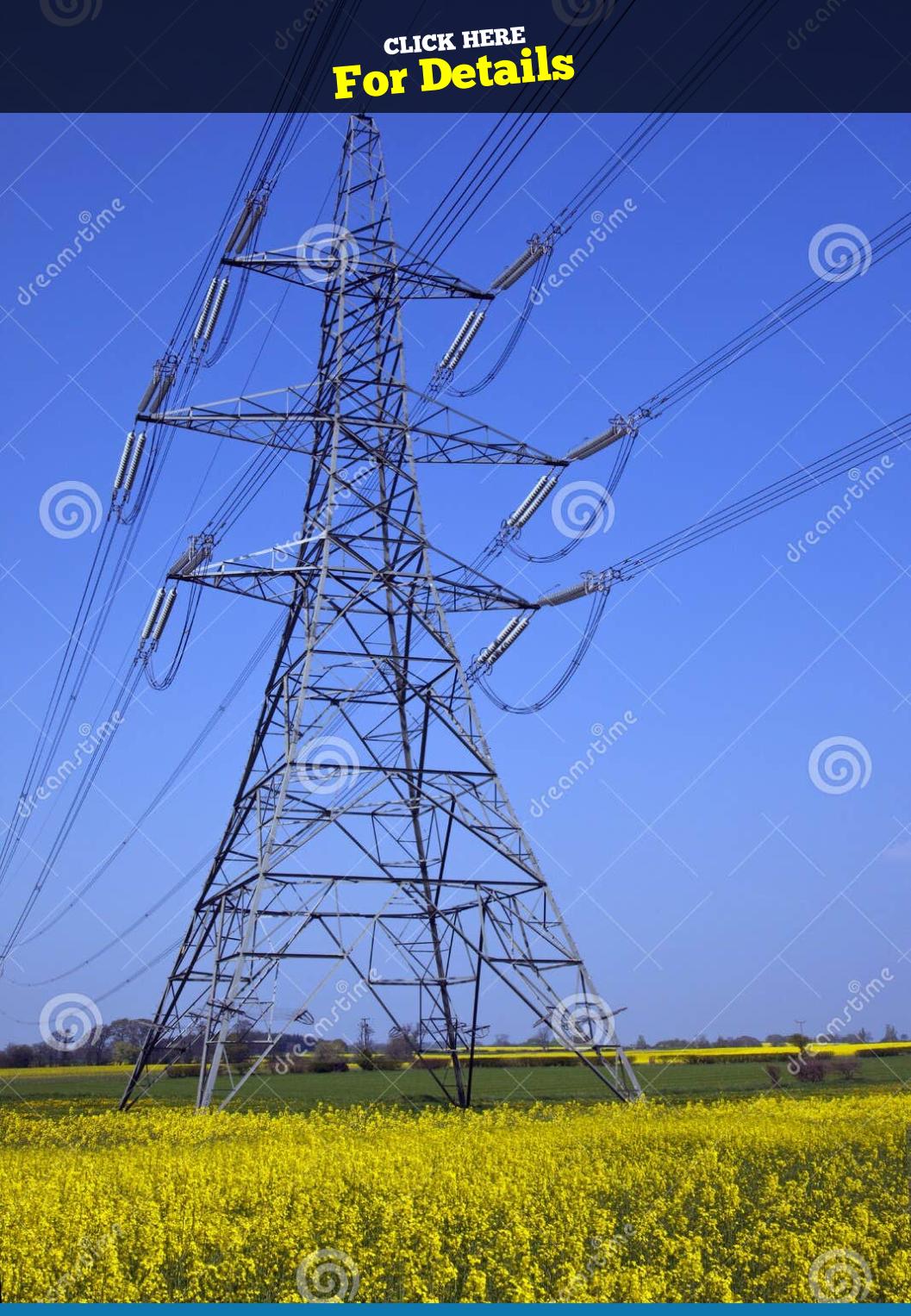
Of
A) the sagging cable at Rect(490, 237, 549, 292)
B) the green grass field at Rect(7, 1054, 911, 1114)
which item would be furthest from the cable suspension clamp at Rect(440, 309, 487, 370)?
the green grass field at Rect(7, 1054, 911, 1114)

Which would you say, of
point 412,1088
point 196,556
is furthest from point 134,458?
point 412,1088

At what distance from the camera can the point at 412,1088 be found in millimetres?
45438

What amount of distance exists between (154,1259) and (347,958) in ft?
46.0

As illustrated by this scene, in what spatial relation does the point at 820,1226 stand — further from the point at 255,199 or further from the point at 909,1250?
the point at 255,199
